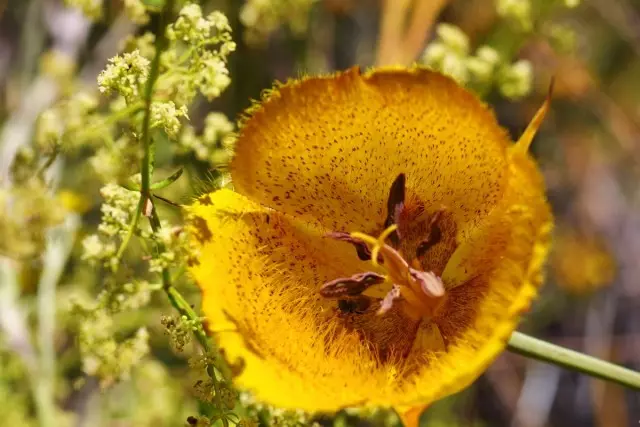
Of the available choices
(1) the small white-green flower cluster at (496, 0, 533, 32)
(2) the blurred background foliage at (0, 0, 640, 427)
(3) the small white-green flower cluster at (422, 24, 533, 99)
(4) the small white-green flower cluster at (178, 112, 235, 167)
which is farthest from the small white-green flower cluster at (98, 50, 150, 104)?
(1) the small white-green flower cluster at (496, 0, 533, 32)

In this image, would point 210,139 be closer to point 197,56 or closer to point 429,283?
point 197,56

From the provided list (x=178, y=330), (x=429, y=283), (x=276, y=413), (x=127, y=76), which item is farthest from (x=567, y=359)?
(x=127, y=76)

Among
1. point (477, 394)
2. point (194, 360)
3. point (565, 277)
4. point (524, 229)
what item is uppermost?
point (524, 229)

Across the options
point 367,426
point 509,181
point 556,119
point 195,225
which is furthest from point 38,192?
point 556,119

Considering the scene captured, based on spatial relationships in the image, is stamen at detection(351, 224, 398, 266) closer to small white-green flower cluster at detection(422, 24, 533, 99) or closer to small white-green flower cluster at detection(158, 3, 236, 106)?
small white-green flower cluster at detection(158, 3, 236, 106)

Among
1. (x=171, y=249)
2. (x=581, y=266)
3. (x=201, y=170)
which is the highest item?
(x=171, y=249)

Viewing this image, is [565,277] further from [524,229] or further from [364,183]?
[524,229]

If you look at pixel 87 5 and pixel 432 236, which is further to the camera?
pixel 432 236

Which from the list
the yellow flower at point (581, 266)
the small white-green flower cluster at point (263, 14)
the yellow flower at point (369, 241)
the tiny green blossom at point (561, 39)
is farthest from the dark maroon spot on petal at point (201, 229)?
the yellow flower at point (581, 266)
